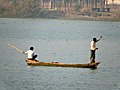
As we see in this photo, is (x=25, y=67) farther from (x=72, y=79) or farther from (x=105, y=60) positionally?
(x=105, y=60)

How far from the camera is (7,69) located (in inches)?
1834

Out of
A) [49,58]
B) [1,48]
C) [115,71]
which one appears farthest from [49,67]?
[1,48]

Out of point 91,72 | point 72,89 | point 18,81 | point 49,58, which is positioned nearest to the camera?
point 72,89

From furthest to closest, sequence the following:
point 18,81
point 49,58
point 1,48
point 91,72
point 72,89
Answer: point 1,48
point 49,58
point 91,72
point 18,81
point 72,89

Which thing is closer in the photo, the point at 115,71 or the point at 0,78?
the point at 0,78

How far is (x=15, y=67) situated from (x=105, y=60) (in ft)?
38.9

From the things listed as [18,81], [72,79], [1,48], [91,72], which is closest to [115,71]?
[91,72]

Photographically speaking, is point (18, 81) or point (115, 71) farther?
point (115, 71)

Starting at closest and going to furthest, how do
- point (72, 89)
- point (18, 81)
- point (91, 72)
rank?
point (72, 89) → point (18, 81) → point (91, 72)

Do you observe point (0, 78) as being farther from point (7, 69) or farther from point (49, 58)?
point (49, 58)

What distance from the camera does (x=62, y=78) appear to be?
4238 cm

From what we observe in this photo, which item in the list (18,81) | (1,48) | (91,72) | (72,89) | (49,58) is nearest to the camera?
(72,89)

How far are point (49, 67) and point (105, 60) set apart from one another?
10461mm

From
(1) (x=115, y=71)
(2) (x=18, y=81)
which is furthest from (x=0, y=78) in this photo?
(1) (x=115, y=71)
